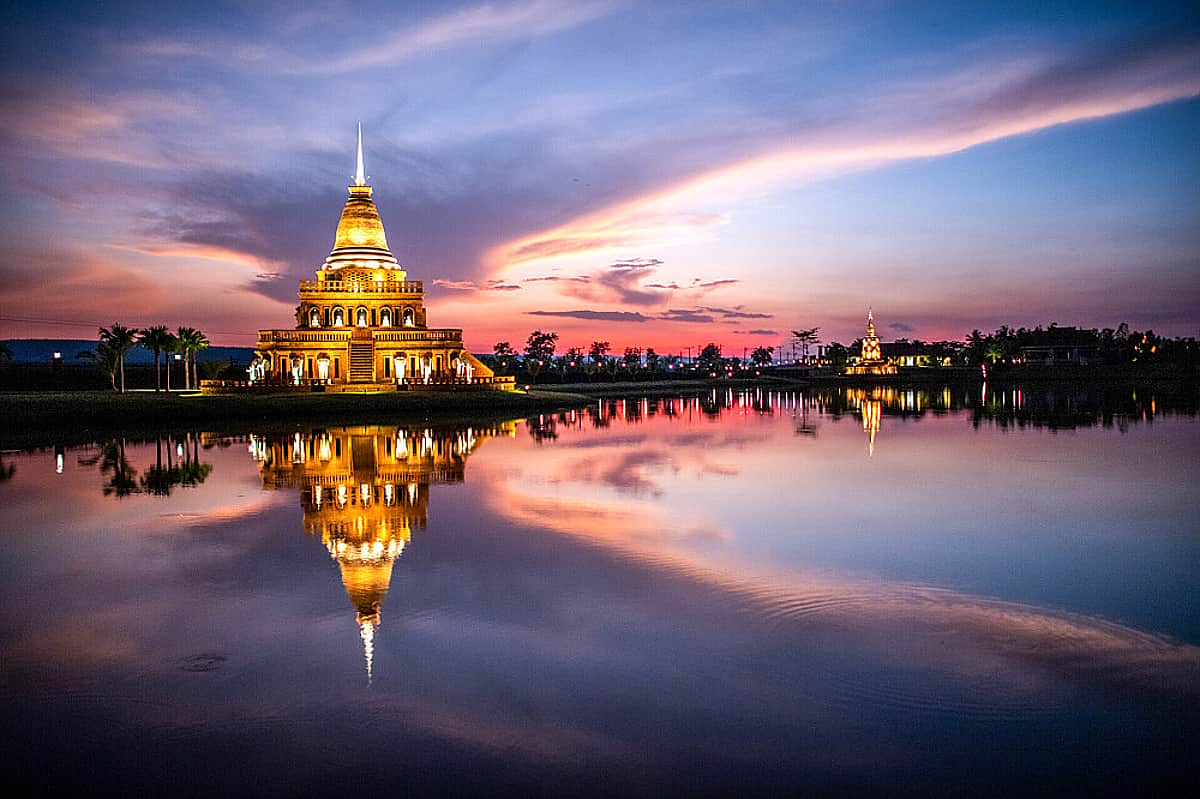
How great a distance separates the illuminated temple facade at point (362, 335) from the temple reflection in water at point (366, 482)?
21.9 m

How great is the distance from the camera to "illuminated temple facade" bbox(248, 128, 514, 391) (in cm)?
6128

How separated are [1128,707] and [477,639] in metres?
6.98

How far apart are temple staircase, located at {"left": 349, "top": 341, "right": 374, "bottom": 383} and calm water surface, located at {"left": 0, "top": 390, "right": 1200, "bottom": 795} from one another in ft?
130

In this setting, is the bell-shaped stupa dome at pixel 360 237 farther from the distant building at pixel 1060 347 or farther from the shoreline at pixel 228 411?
the distant building at pixel 1060 347

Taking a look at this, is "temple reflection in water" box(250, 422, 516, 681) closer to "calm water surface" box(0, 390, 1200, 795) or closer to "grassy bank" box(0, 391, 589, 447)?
"calm water surface" box(0, 390, 1200, 795)

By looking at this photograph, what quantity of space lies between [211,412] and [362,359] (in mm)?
17807

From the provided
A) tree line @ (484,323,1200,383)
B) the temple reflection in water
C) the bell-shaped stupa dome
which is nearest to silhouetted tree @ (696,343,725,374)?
tree line @ (484,323,1200,383)

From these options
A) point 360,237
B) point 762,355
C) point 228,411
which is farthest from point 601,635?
point 762,355

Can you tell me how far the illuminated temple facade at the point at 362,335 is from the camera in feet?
201

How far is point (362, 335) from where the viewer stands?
63.0m

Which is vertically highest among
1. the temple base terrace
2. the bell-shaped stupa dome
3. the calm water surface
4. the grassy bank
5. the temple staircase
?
the bell-shaped stupa dome

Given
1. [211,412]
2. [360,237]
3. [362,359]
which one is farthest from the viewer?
[360,237]

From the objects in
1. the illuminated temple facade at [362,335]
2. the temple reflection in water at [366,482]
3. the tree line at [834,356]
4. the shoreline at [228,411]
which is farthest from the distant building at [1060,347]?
the temple reflection in water at [366,482]

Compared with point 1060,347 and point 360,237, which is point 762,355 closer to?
point 1060,347
